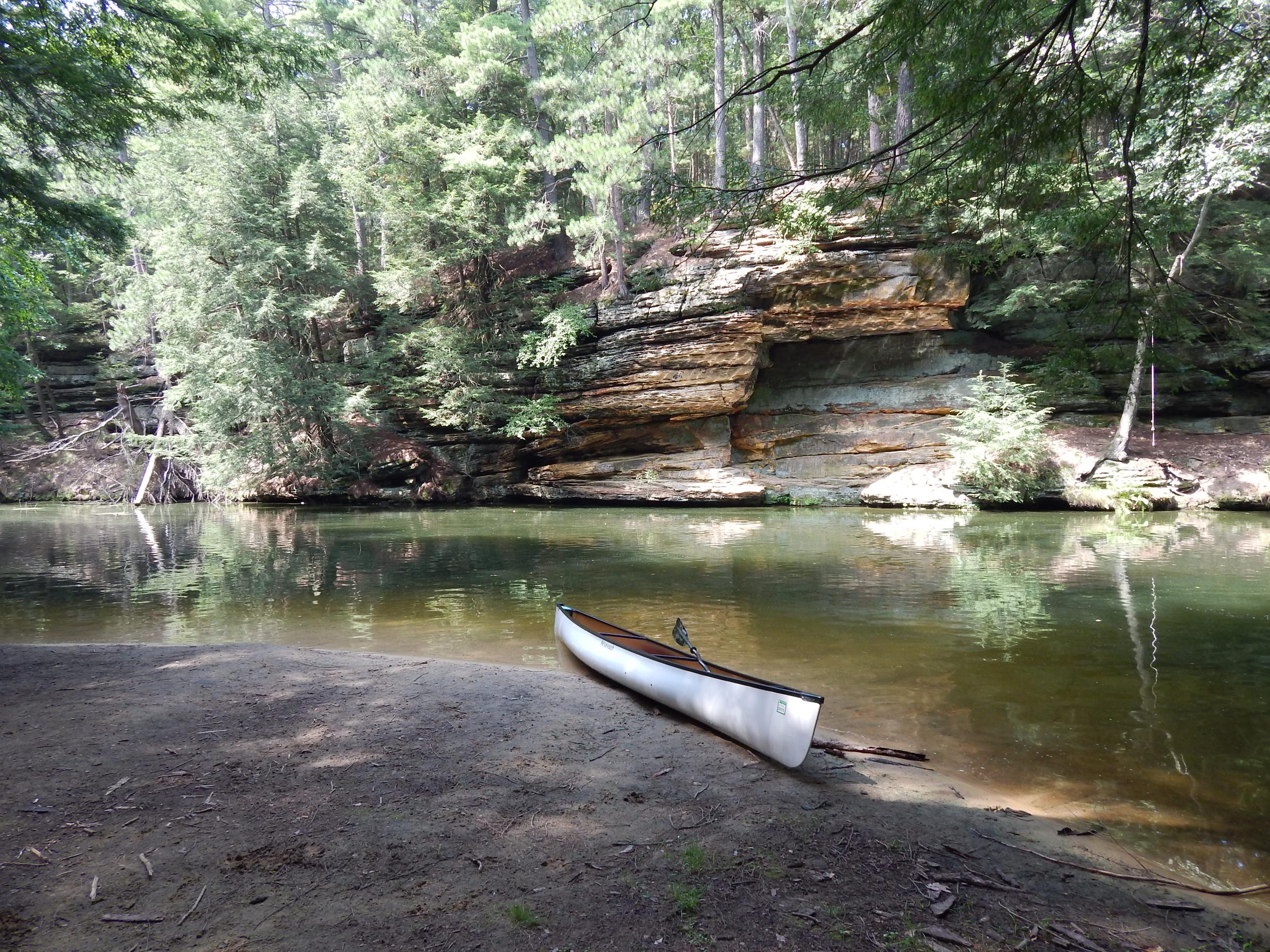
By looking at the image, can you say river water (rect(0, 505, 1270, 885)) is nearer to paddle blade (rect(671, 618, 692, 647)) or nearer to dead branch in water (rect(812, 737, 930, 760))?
dead branch in water (rect(812, 737, 930, 760))

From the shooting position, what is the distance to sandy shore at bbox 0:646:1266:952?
2205 mm

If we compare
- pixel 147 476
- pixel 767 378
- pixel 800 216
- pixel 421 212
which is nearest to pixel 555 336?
pixel 421 212

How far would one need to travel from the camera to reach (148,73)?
8.01 meters

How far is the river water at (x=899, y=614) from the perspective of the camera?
3.96 metres

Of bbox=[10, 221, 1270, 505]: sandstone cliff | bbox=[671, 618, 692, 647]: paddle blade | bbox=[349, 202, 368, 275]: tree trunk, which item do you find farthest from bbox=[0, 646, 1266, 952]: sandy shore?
bbox=[349, 202, 368, 275]: tree trunk

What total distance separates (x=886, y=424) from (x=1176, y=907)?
64.2 ft

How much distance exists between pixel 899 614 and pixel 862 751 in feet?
13.2

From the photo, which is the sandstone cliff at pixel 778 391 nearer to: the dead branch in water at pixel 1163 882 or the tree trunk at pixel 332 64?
the dead branch in water at pixel 1163 882

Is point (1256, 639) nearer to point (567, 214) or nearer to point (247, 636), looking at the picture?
point (247, 636)

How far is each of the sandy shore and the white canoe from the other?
15 centimetres

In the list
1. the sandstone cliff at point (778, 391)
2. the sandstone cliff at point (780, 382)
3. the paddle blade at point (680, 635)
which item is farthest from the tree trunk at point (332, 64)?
the paddle blade at point (680, 635)

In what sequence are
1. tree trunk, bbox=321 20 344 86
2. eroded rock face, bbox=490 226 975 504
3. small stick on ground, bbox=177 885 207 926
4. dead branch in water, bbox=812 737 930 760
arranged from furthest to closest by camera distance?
1. tree trunk, bbox=321 20 344 86
2. eroded rock face, bbox=490 226 975 504
3. dead branch in water, bbox=812 737 930 760
4. small stick on ground, bbox=177 885 207 926

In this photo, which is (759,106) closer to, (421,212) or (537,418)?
(421,212)

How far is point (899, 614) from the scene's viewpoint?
24.6ft
